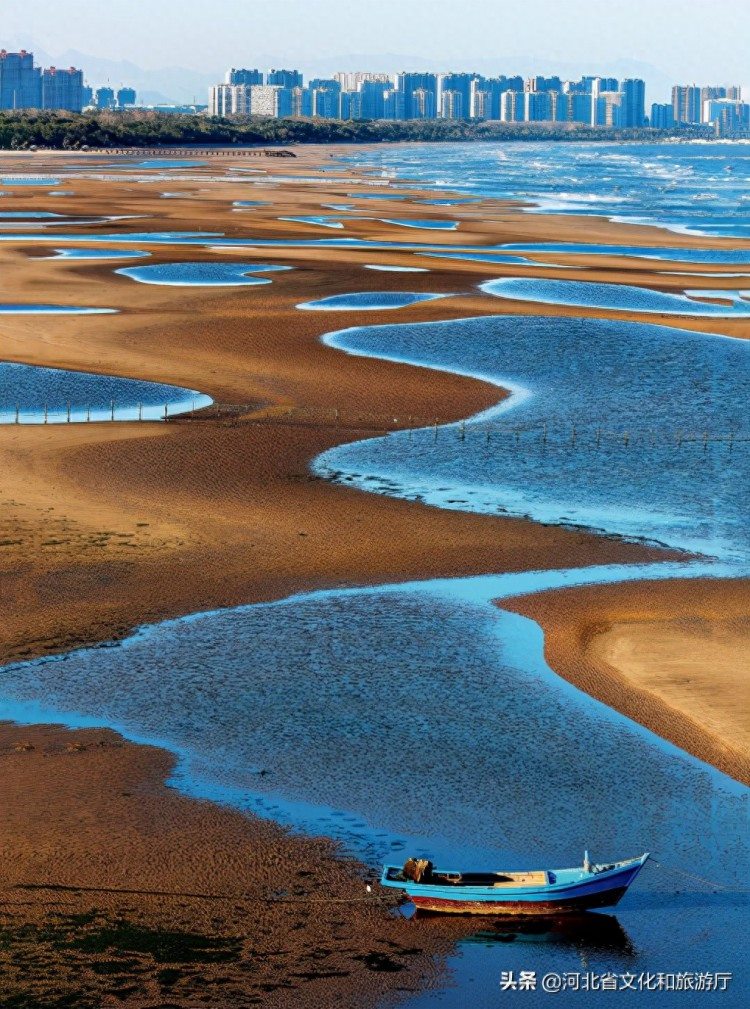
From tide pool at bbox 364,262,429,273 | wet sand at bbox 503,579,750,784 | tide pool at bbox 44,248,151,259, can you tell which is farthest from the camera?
tide pool at bbox 44,248,151,259

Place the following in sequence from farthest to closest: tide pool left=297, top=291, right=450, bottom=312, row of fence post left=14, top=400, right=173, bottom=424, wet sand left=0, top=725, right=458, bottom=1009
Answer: tide pool left=297, top=291, right=450, bottom=312, row of fence post left=14, top=400, right=173, bottom=424, wet sand left=0, top=725, right=458, bottom=1009

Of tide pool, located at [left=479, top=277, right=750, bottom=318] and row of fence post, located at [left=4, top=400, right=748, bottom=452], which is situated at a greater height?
tide pool, located at [left=479, top=277, right=750, bottom=318]

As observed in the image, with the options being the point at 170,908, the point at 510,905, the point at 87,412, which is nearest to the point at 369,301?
the point at 87,412

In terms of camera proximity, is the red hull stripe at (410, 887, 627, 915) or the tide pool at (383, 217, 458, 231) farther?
the tide pool at (383, 217, 458, 231)

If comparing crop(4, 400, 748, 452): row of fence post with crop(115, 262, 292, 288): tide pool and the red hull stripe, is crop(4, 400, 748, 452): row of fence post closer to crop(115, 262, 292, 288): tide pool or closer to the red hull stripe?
the red hull stripe

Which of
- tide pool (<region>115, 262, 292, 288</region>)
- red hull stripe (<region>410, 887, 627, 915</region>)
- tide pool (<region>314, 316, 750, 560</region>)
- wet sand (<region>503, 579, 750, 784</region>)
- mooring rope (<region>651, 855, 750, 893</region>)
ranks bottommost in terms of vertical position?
mooring rope (<region>651, 855, 750, 893</region>)

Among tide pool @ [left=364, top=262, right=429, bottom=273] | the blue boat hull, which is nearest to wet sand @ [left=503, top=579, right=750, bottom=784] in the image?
the blue boat hull
